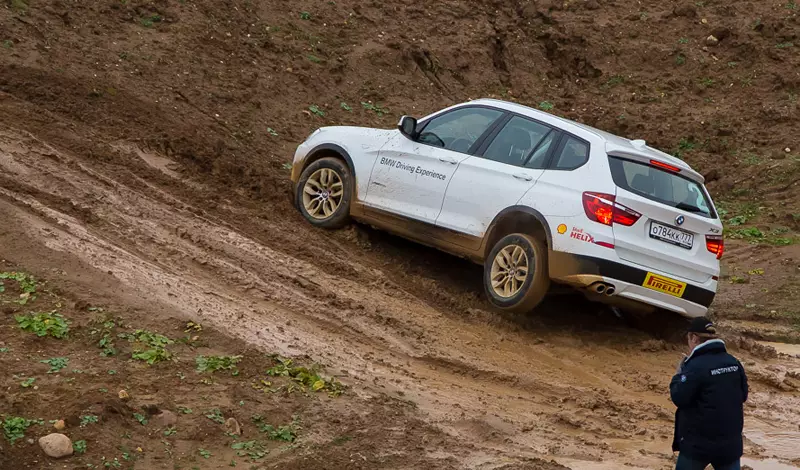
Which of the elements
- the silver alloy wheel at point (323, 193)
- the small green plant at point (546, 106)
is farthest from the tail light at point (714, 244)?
the small green plant at point (546, 106)

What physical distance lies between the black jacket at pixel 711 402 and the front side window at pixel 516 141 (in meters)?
3.95

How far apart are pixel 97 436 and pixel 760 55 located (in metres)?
15.3

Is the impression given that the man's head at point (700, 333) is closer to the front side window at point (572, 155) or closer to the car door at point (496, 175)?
the front side window at point (572, 155)

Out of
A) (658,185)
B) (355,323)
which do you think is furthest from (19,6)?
(658,185)

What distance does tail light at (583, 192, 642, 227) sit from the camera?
8.79 metres

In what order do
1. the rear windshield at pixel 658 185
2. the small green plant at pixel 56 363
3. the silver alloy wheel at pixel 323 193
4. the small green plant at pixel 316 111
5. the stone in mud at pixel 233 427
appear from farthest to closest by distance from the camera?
the small green plant at pixel 316 111 < the silver alloy wheel at pixel 323 193 < the rear windshield at pixel 658 185 < the small green plant at pixel 56 363 < the stone in mud at pixel 233 427

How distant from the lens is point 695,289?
9156 millimetres

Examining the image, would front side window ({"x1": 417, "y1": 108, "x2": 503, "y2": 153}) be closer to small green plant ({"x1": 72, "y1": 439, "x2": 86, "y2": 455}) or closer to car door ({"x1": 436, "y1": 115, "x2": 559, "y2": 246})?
car door ({"x1": 436, "y1": 115, "x2": 559, "y2": 246})

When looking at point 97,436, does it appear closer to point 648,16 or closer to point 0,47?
point 0,47

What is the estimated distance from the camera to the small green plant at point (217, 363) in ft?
22.9

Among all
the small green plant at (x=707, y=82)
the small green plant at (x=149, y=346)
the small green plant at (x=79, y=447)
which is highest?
the small green plant at (x=707, y=82)

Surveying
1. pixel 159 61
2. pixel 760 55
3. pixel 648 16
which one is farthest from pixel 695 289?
pixel 648 16

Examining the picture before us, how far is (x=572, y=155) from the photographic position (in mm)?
9320

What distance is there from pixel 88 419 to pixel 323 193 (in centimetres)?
555
